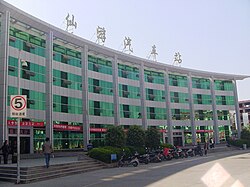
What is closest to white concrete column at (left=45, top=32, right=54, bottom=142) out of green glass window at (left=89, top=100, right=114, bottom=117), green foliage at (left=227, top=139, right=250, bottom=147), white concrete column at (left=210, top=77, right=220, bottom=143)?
green glass window at (left=89, top=100, right=114, bottom=117)

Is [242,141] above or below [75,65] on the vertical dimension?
below

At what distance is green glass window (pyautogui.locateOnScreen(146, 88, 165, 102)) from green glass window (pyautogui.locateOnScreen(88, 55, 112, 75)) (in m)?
8.97

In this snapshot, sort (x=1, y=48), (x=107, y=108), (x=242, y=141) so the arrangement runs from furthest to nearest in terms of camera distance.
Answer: (x=242, y=141)
(x=107, y=108)
(x=1, y=48)

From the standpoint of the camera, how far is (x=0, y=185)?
43.1 feet

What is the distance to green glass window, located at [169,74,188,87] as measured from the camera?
172 feet

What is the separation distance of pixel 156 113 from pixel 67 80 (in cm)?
1862

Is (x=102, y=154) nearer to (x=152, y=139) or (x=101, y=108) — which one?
(x=152, y=139)

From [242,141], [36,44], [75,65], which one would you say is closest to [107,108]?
[75,65]

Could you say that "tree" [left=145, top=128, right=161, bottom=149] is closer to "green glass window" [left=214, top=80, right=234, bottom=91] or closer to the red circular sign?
the red circular sign

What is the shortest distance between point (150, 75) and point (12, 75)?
26484mm

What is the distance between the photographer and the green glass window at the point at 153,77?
48.5 meters

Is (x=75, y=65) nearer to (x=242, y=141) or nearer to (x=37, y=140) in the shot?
(x=37, y=140)

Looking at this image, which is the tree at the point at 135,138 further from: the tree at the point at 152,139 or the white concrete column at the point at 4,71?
the white concrete column at the point at 4,71

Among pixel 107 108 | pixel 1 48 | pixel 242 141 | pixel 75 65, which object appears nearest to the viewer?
pixel 1 48
